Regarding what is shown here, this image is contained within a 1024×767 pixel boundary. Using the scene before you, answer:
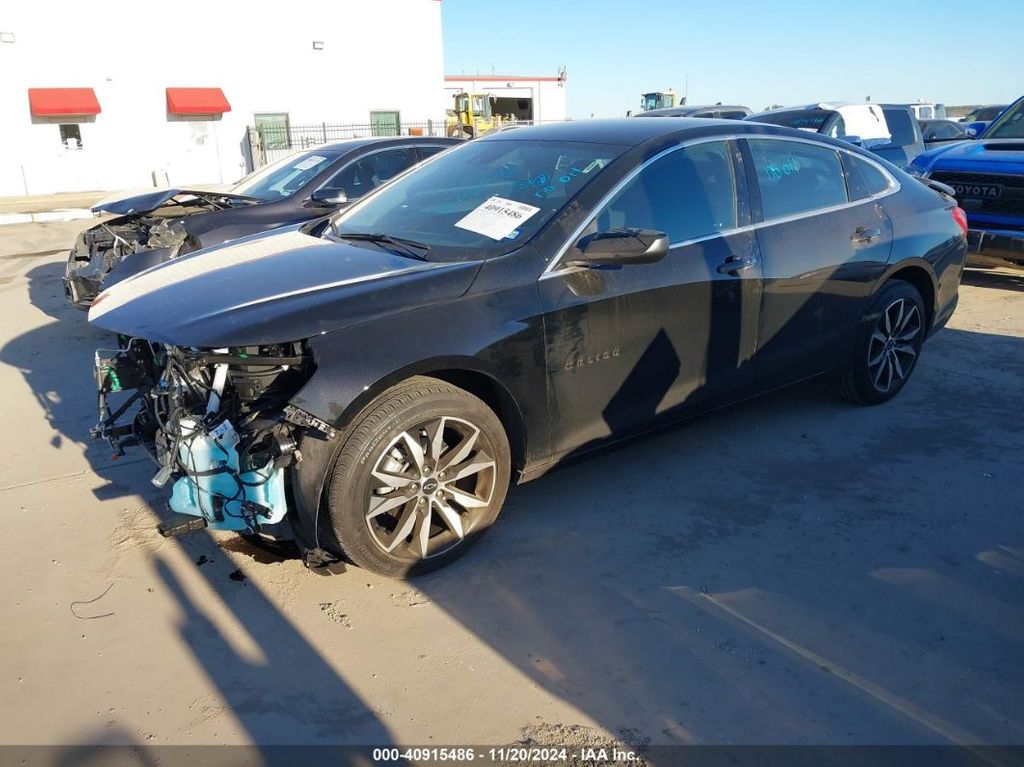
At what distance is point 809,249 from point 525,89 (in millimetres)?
46041

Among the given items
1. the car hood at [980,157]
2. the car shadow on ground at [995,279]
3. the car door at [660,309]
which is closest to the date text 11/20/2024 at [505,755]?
the car door at [660,309]

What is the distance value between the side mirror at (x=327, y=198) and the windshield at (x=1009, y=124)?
7.59 metres

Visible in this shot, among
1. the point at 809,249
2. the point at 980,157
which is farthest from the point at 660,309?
the point at 980,157

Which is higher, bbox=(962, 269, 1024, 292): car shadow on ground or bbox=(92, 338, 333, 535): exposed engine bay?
bbox=(92, 338, 333, 535): exposed engine bay

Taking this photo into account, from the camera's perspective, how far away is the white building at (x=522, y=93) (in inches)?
1780

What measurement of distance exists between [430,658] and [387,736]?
40 centimetres

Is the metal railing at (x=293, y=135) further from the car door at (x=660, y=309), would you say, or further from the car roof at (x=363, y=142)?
the car door at (x=660, y=309)

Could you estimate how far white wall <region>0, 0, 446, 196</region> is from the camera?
24.9 meters

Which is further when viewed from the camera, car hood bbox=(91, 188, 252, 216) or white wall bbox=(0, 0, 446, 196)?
white wall bbox=(0, 0, 446, 196)

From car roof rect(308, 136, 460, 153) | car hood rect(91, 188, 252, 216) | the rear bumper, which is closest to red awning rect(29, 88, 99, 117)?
car hood rect(91, 188, 252, 216)

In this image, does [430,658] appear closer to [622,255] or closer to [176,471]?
[176,471]

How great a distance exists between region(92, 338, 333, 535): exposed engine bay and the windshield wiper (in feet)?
2.61

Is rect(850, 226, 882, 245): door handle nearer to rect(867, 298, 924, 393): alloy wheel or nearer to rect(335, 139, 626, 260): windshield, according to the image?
rect(867, 298, 924, 393): alloy wheel

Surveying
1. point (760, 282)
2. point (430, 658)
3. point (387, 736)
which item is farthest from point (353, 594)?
point (760, 282)
